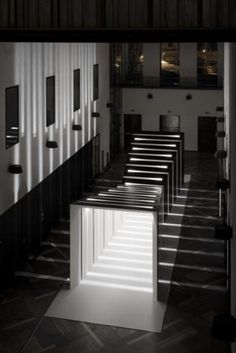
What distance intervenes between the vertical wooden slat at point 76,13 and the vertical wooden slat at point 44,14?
0.49ft

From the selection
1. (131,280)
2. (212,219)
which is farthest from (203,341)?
(212,219)

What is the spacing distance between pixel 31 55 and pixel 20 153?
2900mm

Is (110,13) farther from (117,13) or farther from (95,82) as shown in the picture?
(95,82)

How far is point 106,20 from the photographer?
3275 mm

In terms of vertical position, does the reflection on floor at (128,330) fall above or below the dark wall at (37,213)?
below

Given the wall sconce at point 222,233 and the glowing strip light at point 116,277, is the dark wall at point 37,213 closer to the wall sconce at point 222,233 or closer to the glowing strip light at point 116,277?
the glowing strip light at point 116,277

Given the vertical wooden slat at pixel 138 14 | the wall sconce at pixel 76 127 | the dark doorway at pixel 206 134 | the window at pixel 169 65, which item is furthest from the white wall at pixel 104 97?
the vertical wooden slat at pixel 138 14

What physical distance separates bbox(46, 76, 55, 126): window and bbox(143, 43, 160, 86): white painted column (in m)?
15.9

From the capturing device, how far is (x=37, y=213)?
1652 cm

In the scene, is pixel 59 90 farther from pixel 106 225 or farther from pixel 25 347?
pixel 25 347

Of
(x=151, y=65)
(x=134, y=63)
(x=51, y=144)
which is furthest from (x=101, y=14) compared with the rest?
(x=134, y=63)

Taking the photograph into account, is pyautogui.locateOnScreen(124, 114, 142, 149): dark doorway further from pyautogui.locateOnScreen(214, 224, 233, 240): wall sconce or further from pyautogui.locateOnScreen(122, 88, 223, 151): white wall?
pyautogui.locateOnScreen(214, 224, 233, 240): wall sconce

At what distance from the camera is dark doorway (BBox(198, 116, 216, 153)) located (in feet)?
107

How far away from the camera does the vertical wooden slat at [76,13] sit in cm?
331
